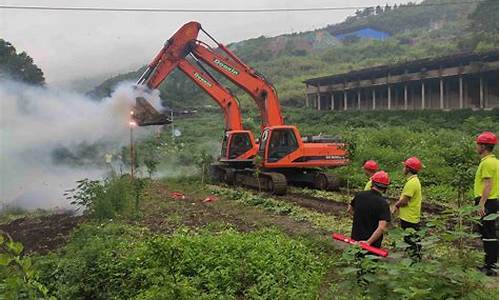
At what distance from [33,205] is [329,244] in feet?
40.3

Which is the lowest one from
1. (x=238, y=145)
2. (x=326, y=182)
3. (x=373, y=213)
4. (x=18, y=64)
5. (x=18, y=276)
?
(x=326, y=182)

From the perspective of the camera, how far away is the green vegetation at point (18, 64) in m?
21.1

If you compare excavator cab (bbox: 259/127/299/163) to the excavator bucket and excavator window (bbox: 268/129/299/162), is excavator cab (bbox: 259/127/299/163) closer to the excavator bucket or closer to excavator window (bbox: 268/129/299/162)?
excavator window (bbox: 268/129/299/162)

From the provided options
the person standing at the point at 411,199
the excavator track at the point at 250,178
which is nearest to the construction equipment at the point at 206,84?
the excavator track at the point at 250,178

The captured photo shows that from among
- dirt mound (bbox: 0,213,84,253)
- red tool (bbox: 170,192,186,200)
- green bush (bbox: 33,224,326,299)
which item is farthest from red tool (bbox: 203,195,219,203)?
green bush (bbox: 33,224,326,299)

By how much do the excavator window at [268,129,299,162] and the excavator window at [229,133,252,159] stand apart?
10.0 ft

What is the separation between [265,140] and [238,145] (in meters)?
3.05

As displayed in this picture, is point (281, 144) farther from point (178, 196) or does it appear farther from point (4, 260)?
point (4, 260)

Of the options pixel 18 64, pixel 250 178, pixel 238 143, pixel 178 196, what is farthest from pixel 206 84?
pixel 18 64

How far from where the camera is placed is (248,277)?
6887 mm

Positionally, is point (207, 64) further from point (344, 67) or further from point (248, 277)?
point (344, 67)

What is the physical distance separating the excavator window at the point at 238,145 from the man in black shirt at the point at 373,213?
1345 cm

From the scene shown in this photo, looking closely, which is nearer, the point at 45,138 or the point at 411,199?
the point at 411,199

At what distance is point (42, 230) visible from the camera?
11805 millimetres
